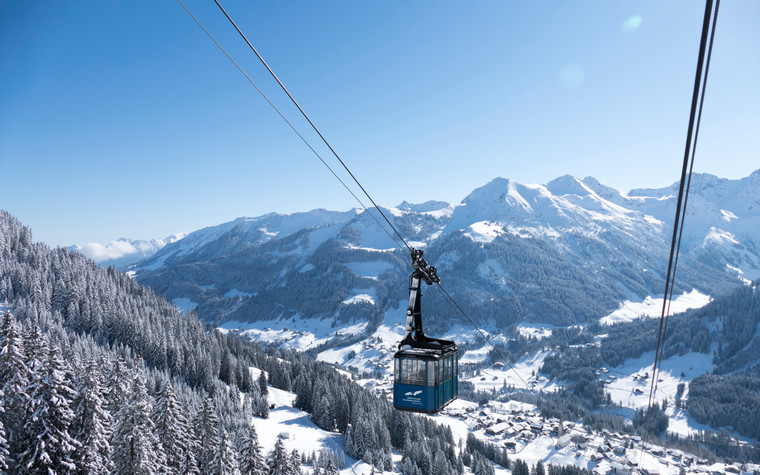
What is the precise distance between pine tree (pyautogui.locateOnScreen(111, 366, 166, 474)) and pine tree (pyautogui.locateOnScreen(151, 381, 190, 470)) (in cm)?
302

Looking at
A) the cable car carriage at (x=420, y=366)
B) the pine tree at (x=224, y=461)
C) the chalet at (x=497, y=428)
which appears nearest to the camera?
the cable car carriage at (x=420, y=366)

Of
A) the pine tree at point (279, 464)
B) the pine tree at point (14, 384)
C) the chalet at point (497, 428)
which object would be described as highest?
the pine tree at point (14, 384)

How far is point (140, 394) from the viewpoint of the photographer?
31438mm

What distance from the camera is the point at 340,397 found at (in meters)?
96.6

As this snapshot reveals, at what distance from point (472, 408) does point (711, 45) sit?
17104 centimetres

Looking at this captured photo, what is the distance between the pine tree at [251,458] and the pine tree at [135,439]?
7.38 meters

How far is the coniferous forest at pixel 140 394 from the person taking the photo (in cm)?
2853

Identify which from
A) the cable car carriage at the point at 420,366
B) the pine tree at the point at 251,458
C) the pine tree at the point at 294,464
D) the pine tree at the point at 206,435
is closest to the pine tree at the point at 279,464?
the pine tree at the point at 294,464

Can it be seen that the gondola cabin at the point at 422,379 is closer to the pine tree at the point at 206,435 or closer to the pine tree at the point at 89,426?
the pine tree at the point at 89,426

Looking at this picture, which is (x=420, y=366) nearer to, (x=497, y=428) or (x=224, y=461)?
(x=224, y=461)

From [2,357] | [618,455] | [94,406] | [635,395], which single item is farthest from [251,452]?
[635,395]

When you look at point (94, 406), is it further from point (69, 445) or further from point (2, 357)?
point (2, 357)

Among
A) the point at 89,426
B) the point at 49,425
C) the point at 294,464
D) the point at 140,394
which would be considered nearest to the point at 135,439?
the point at 140,394

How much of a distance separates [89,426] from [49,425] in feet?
10.5
